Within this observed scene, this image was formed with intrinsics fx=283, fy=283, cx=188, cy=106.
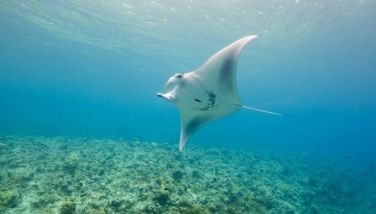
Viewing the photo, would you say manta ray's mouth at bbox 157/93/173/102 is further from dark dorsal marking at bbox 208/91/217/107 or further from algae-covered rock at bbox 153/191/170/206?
algae-covered rock at bbox 153/191/170/206

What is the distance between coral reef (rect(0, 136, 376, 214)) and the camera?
8.10 m

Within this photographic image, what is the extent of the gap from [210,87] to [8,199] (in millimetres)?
6870

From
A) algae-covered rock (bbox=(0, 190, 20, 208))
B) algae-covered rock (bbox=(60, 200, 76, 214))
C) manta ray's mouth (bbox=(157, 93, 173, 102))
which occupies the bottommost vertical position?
algae-covered rock (bbox=(0, 190, 20, 208))

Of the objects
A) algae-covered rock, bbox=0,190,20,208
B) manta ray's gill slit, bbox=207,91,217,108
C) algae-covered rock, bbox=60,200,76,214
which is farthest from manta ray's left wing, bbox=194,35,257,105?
algae-covered rock, bbox=0,190,20,208

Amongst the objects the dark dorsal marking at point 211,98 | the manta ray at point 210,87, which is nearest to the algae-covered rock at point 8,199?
the manta ray at point 210,87

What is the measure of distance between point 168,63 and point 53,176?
118 feet

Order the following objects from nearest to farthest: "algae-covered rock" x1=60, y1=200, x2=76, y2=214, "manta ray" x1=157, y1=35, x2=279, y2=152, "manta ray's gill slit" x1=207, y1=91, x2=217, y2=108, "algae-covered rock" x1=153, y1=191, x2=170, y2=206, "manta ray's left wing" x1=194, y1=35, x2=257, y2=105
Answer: "manta ray's left wing" x1=194, y1=35, x2=257, y2=105
"manta ray" x1=157, y1=35, x2=279, y2=152
"manta ray's gill slit" x1=207, y1=91, x2=217, y2=108
"algae-covered rock" x1=60, y1=200, x2=76, y2=214
"algae-covered rock" x1=153, y1=191, x2=170, y2=206

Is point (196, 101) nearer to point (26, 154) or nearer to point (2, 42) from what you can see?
point (26, 154)

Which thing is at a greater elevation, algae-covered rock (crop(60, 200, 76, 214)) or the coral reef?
the coral reef

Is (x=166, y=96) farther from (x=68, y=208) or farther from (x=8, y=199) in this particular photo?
(x=8, y=199)

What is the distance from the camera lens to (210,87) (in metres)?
6.63

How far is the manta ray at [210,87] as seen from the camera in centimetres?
618

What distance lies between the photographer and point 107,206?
25.6ft

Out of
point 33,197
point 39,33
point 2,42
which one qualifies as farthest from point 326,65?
point 2,42
